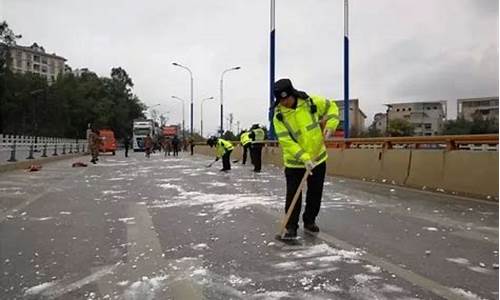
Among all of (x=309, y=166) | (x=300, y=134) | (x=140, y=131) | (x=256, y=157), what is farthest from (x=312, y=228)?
(x=140, y=131)

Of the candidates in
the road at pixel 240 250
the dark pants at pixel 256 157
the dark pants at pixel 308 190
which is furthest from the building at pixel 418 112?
Result: the dark pants at pixel 308 190

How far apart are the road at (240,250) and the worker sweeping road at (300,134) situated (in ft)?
1.89

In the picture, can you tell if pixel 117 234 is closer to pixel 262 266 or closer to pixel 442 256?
pixel 262 266

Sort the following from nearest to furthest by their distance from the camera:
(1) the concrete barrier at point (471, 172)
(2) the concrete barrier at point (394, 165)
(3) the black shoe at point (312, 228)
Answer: (3) the black shoe at point (312, 228), (1) the concrete barrier at point (471, 172), (2) the concrete barrier at point (394, 165)

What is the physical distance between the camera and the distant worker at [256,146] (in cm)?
2025

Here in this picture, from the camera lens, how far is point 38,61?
139 meters

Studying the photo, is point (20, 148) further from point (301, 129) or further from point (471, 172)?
point (301, 129)

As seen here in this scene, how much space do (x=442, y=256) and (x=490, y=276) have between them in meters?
0.79

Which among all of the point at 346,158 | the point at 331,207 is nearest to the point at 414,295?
the point at 331,207

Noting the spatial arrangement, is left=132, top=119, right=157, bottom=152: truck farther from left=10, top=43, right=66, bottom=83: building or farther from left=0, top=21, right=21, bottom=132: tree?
left=10, top=43, right=66, bottom=83: building

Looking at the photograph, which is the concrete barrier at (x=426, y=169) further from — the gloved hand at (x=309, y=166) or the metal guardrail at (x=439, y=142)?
the gloved hand at (x=309, y=166)

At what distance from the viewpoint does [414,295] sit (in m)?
4.26

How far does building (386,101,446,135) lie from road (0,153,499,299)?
101 feet

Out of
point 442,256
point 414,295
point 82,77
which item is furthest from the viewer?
point 82,77
